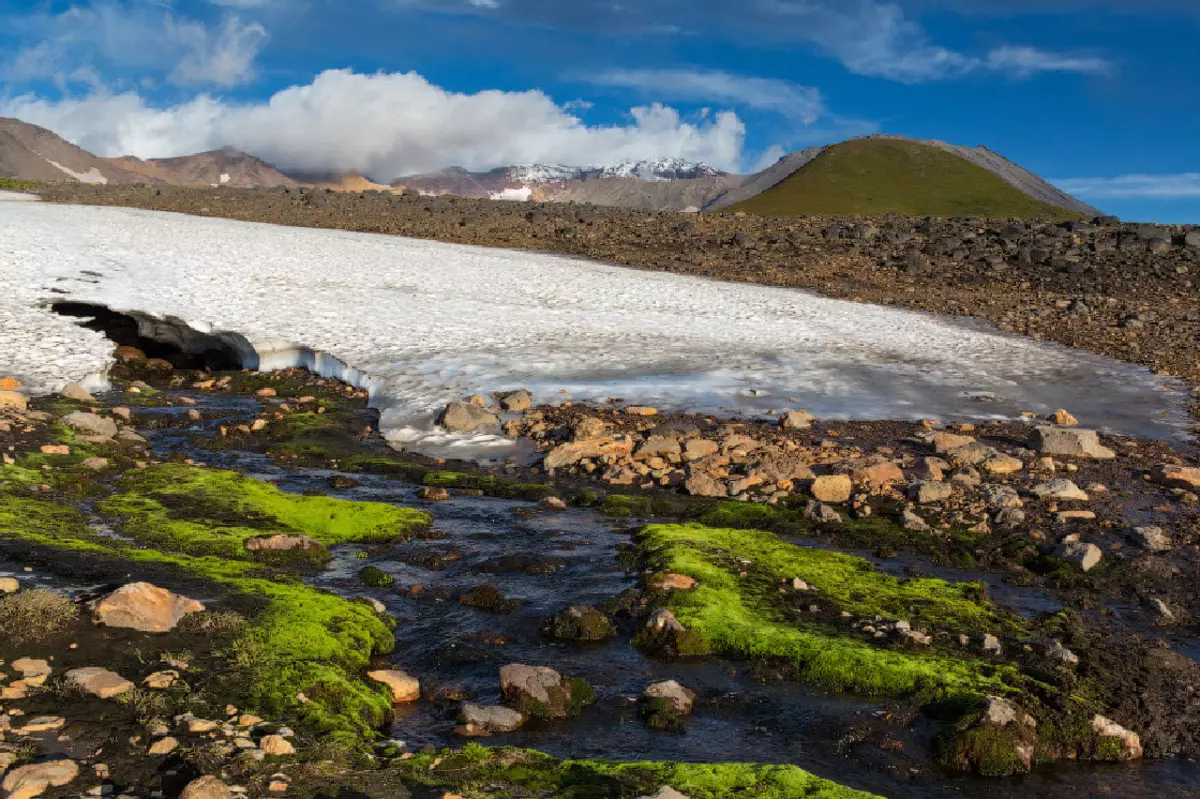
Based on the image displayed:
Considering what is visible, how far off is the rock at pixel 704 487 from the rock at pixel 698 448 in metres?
0.91

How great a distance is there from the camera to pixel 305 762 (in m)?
5.10

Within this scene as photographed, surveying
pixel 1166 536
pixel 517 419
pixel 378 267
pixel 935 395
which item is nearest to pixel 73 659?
pixel 517 419

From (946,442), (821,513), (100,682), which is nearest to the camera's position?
(100,682)

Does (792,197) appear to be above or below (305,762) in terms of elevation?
above

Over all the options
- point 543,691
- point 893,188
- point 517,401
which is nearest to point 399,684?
point 543,691

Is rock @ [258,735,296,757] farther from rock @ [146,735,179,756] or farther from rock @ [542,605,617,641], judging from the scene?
rock @ [542,605,617,641]

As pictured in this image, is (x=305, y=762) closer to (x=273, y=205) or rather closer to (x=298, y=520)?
(x=298, y=520)

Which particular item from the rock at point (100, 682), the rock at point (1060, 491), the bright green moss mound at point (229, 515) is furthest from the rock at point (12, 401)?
the rock at point (1060, 491)

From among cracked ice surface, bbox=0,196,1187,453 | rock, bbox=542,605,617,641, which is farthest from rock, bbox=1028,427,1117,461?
rock, bbox=542,605,617,641

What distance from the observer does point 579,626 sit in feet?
24.6

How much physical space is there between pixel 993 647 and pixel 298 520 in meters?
7.12

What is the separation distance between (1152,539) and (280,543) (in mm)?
9323

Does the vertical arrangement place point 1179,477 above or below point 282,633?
above

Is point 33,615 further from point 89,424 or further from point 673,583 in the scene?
point 89,424
